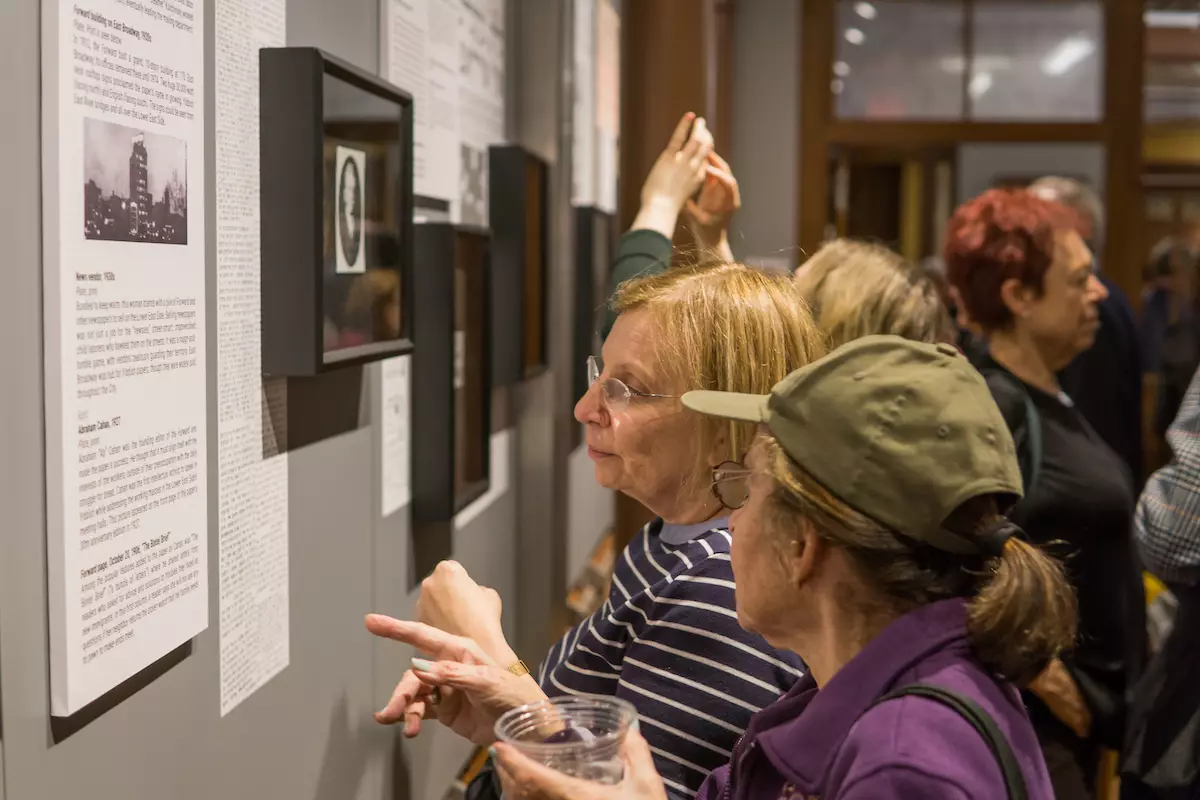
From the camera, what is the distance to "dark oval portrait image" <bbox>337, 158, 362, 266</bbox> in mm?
1811

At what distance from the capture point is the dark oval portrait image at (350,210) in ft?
5.94

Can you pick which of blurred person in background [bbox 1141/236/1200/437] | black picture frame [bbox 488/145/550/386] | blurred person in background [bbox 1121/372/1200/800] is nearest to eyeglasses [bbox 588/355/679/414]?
blurred person in background [bbox 1121/372/1200/800]

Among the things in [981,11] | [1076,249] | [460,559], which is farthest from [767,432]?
[981,11]

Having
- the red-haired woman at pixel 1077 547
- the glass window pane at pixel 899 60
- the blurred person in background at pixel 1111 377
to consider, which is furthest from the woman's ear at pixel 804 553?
the glass window pane at pixel 899 60

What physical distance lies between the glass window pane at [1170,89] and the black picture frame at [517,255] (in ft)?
17.6

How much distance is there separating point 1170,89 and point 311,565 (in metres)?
6.88

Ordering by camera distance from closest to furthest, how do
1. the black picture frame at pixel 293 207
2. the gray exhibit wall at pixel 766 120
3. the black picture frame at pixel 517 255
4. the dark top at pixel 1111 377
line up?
the black picture frame at pixel 293 207, the black picture frame at pixel 517 255, the dark top at pixel 1111 377, the gray exhibit wall at pixel 766 120

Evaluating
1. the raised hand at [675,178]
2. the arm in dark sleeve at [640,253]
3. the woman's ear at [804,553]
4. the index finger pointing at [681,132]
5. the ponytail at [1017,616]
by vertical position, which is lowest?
the ponytail at [1017,616]

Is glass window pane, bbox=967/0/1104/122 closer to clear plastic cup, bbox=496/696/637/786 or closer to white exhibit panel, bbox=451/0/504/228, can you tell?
white exhibit panel, bbox=451/0/504/228

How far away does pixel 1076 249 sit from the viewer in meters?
2.79

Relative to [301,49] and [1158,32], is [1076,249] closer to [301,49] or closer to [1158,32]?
[301,49]

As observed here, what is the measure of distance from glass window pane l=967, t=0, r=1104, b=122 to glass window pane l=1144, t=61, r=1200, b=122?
0.29 meters

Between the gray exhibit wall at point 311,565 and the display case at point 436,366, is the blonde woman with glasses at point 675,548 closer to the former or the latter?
the gray exhibit wall at point 311,565

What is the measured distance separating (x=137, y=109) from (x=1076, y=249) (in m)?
2.14
